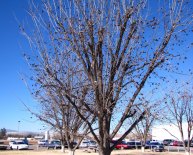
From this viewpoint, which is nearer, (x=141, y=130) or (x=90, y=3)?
(x=90, y=3)

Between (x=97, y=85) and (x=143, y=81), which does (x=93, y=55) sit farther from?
(x=143, y=81)

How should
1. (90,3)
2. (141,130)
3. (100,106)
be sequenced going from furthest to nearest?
(141,130) < (90,3) < (100,106)

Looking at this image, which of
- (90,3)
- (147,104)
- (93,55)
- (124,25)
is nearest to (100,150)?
(147,104)

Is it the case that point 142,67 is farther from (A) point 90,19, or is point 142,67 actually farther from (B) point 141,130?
(B) point 141,130

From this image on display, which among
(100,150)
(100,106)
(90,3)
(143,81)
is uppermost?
(90,3)

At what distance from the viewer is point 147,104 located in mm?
8547

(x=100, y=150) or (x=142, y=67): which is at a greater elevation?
(x=142, y=67)

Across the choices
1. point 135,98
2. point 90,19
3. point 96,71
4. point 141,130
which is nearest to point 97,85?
point 96,71

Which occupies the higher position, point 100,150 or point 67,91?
point 67,91

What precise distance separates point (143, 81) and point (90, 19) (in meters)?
1.93

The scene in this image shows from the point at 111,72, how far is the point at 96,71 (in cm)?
38

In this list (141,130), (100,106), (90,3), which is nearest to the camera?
(100,106)

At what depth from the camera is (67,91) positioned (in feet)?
28.1

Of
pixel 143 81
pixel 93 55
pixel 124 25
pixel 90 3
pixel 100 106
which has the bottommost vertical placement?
A: pixel 100 106
